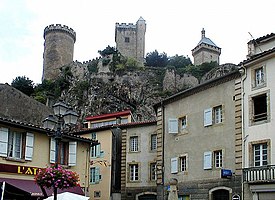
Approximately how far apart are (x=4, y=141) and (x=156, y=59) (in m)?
66.2

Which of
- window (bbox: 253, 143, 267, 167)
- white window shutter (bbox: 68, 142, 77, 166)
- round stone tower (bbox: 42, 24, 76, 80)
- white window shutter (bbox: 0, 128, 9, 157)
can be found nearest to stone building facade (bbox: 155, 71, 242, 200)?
window (bbox: 253, 143, 267, 167)

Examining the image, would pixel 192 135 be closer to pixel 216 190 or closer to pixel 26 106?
pixel 216 190

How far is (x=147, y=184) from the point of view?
32875mm

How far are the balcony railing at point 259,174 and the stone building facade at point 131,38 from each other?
6362cm

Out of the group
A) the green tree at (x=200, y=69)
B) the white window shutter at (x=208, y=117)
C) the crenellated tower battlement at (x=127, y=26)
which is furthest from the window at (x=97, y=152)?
the crenellated tower battlement at (x=127, y=26)

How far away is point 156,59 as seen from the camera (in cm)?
8544

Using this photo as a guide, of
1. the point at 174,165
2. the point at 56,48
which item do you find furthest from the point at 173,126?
the point at 56,48

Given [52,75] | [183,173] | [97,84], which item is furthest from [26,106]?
[52,75]

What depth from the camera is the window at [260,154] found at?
68.3ft

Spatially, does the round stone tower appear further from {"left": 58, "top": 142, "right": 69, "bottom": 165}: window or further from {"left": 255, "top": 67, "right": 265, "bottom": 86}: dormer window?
{"left": 255, "top": 67, "right": 265, "bottom": 86}: dormer window

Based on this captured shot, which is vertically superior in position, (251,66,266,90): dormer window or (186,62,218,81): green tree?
(186,62,218,81): green tree

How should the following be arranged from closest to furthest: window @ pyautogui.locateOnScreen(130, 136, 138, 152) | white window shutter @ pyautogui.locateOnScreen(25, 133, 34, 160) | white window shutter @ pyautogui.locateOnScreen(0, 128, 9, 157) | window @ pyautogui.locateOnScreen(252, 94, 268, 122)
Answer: white window shutter @ pyautogui.locateOnScreen(0, 128, 9, 157) < window @ pyautogui.locateOnScreen(252, 94, 268, 122) < white window shutter @ pyautogui.locateOnScreen(25, 133, 34, 160) < window @ pyautogui.locateOnScreen(130, 136, 138, 152)

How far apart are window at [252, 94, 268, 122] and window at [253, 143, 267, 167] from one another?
1.22 meters

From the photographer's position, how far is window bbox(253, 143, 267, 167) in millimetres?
20812
